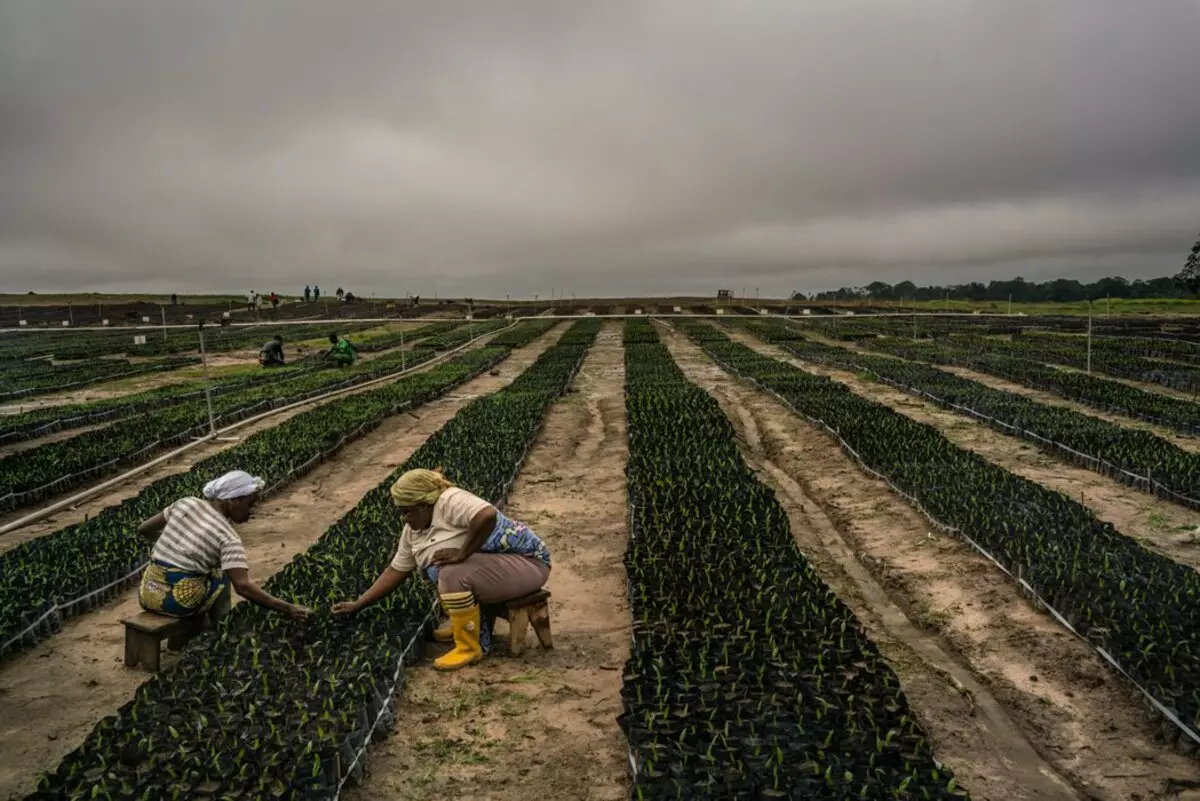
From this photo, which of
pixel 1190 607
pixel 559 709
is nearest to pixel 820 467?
pixel 1190 607

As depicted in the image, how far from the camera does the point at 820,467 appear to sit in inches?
545

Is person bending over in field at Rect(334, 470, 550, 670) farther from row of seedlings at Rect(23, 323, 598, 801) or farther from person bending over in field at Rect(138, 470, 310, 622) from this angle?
person bending over in field at Rect(138, 470, 310, 622)

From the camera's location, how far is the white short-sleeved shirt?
236 inches

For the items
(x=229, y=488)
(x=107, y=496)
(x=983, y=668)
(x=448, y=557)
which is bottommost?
(x=983, y=668)

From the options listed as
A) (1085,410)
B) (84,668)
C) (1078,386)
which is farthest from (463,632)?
(1078,386)

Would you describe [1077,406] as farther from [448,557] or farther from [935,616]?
[448,557]

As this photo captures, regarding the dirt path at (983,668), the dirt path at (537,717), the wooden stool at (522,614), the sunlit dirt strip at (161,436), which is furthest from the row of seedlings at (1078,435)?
the sunlit dirt strip at (161,436)

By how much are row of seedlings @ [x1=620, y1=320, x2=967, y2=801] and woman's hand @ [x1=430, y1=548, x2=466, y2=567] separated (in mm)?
1605

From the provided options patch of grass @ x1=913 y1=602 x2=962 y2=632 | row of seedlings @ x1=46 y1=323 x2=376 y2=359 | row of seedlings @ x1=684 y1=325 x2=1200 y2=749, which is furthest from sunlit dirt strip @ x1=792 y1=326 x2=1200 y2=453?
row of seedlings @ x1=46 y1=323 x2=376 y2=359

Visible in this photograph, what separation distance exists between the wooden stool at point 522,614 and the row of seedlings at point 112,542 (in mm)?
4561

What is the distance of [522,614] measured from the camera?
6.45 m

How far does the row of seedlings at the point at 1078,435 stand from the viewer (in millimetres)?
11352

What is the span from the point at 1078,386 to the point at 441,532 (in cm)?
2074

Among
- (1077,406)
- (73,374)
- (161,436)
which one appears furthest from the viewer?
(73,374)
